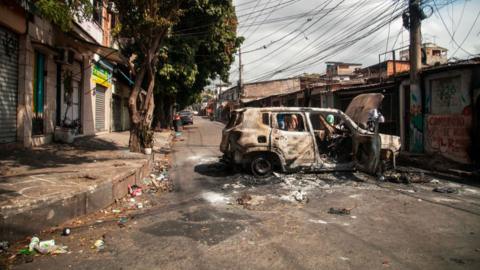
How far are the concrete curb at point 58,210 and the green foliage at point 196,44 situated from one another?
1287 cm

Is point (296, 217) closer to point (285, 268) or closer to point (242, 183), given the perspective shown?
point (285, 268)

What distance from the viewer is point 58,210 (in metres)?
4.88

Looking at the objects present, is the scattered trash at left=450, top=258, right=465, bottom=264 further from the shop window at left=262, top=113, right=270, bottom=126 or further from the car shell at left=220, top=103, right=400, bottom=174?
the shop window at left=262, top=113, right=270, bottom=126

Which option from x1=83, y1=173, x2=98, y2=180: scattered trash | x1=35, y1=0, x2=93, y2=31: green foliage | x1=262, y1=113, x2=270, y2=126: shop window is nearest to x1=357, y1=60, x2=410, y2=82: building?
x1=262, y1=113, x2=270, y2=126: shop window

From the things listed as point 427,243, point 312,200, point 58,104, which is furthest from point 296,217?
point 58,104

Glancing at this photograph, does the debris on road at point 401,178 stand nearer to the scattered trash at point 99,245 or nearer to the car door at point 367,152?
the car door at point 367,152

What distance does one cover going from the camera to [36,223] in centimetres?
453

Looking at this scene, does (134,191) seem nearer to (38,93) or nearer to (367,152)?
(367,152)

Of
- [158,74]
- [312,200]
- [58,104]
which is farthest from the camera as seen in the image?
A: [158,74]

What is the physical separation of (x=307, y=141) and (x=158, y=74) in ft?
45.7

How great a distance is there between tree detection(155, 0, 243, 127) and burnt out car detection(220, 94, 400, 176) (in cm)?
1089

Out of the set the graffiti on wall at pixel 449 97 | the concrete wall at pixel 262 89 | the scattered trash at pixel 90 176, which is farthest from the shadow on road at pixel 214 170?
the concrete wall at pixel 262 89

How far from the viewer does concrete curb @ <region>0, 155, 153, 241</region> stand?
4.18 meters

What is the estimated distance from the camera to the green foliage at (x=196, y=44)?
19547 mm
